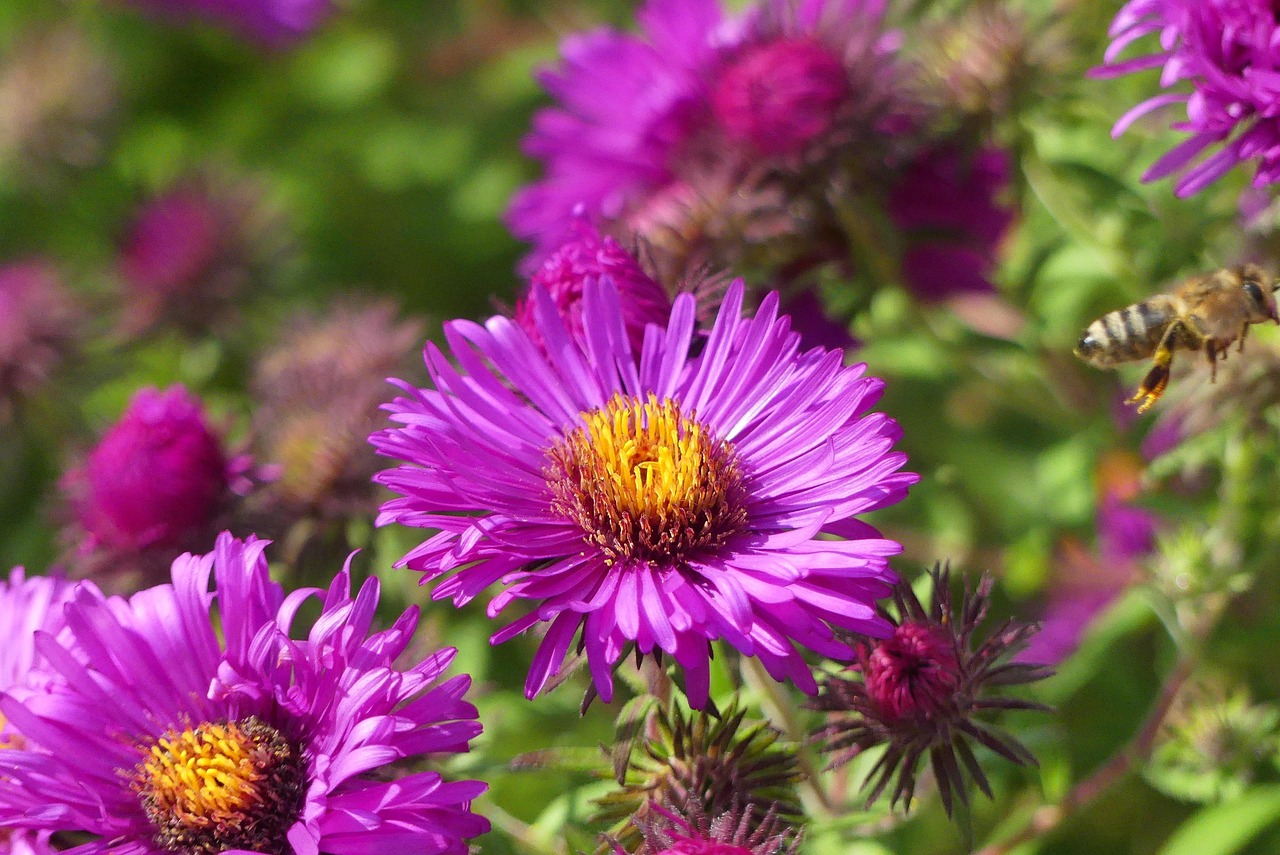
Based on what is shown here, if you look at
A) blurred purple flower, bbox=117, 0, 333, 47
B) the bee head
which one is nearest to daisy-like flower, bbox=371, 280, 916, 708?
the bee head

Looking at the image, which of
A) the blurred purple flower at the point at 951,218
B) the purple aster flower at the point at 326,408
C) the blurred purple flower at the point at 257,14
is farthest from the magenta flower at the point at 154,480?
the blurred purple flower at the point at 257,14

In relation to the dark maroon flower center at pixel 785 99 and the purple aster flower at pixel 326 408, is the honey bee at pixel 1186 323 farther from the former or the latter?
the purple aster flower at pixel 326 408

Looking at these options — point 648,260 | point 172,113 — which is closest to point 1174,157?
point 648,260

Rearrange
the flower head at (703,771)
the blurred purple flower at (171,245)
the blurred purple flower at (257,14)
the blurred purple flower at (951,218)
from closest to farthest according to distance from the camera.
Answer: the flower head at (703,771) → the blurred purple flower at (951,218) → the blurred purple flower at (171,245) → the blurred purple flower at (257,14)

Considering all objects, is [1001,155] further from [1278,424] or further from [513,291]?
[513,291]

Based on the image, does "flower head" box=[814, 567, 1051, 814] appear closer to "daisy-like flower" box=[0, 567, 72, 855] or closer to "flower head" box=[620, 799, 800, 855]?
"flower head" box=[620, 799, 800, 855]

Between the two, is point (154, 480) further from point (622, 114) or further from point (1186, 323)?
point (1186, 323)
